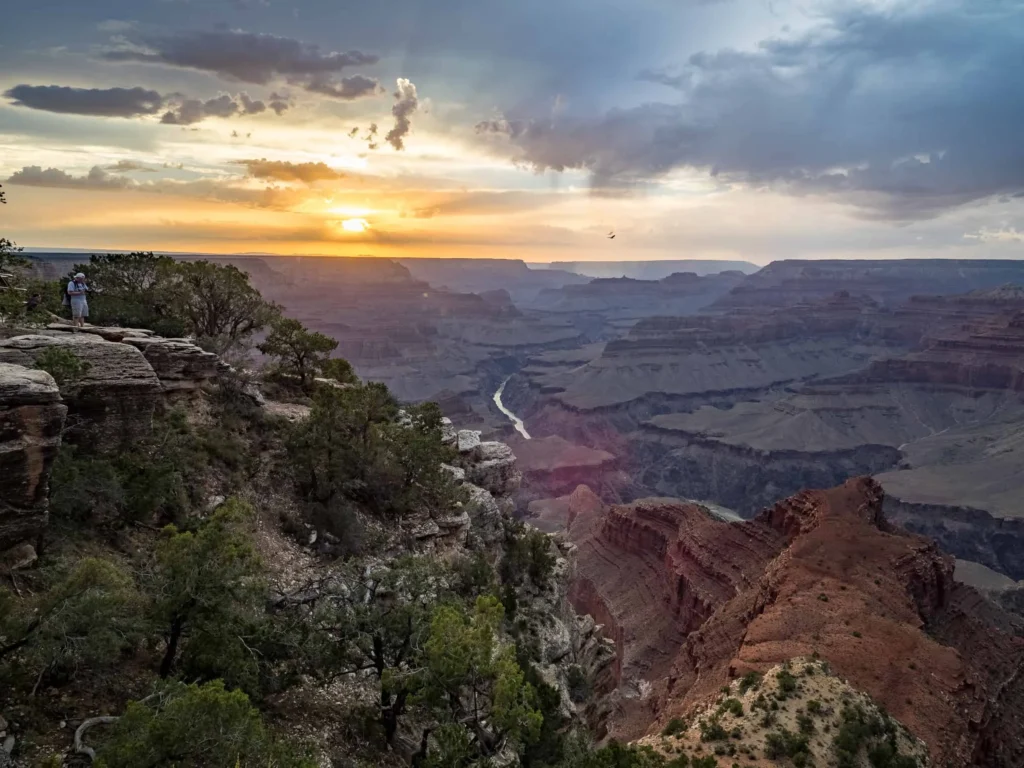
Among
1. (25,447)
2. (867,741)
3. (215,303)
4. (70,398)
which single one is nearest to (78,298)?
(70,398)

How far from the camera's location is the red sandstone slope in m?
27.1

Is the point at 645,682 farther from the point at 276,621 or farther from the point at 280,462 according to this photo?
the point at 276,621

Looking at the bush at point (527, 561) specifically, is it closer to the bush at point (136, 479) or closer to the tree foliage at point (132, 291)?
the bush at point (136, 479)

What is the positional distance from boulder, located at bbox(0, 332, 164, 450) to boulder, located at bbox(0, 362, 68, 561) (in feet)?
16.1

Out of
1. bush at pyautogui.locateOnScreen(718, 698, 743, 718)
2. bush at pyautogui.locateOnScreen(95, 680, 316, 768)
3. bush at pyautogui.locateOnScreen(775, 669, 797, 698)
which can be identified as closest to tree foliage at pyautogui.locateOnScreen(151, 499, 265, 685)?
bush at pyautogui.locateOnScreen(95, 680, 316, 768)

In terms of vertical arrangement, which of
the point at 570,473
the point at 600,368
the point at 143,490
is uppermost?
the point at 143,490

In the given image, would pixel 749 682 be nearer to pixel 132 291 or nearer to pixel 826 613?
pixel 826 613

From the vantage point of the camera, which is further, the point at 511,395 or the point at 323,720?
the point at 511,395

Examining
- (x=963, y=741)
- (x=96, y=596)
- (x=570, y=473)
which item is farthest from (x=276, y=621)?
(x=570, y=473)

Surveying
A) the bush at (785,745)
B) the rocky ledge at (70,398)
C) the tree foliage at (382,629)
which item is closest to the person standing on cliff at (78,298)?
the rocky ledge at (70,398)

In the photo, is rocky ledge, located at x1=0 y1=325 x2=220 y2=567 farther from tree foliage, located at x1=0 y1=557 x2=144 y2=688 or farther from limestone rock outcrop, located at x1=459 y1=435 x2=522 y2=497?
limestone rock outcrop, located at x1=459 y1=435 x2=522 y2=497

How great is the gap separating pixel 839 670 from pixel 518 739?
62.6ft

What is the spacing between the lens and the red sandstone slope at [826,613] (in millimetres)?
27109

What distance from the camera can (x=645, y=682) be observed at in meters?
45.2
